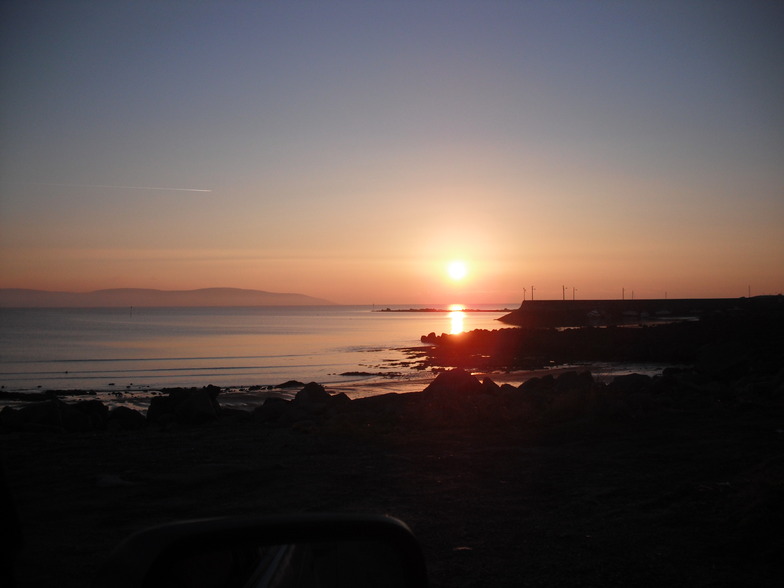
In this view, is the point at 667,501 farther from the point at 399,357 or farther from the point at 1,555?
the point at 399,357

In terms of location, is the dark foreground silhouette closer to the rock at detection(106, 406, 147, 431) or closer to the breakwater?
the rock at detection(106, 406, 147, 431)

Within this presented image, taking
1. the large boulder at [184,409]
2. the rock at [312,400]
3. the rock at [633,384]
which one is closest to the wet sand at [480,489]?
the large boulder at [184,409]

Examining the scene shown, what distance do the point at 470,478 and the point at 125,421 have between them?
930 cm

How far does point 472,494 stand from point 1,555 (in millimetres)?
5827

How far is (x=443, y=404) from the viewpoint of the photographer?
12438 mm

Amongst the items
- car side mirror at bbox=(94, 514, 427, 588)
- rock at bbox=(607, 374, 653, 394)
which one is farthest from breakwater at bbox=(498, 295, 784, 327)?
car side mirror at bbox=(94, 514, 427, 588)

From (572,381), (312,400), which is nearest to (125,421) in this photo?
(312,400)

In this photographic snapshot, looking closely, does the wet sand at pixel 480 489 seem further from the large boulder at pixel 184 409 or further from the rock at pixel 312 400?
the rock at pixel 312 400

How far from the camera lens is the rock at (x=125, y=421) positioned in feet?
44.4

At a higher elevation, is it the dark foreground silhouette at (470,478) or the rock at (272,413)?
the dark foreground silhouette at (470,478)

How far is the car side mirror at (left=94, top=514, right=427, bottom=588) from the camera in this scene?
162 centimetres

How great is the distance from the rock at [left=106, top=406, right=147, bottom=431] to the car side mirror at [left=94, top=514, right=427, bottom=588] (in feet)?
41.1

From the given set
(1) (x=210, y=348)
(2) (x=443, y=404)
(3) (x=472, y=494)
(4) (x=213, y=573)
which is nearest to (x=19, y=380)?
(1) (x=210, y=348)

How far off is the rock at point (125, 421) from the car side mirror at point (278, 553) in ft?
41.1
